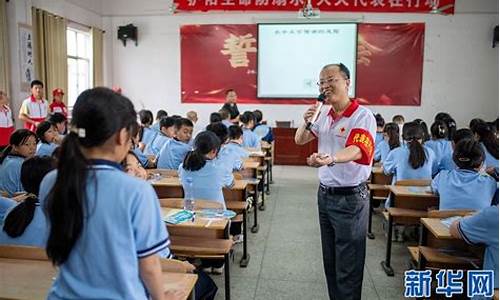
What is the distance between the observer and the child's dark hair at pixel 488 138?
366cm

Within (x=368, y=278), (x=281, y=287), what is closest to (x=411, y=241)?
(x=368, y=278)

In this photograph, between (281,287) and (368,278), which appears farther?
(368,278)

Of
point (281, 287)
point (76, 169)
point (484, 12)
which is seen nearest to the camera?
point (76, 169)

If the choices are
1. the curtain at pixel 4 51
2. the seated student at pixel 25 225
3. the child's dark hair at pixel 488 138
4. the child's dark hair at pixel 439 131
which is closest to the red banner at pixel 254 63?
the curtain at pixel 4 51

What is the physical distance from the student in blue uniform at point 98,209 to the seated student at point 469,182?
82.6 inches

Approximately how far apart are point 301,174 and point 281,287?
4299 millimetres

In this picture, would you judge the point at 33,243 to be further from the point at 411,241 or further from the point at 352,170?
the point at 411,241

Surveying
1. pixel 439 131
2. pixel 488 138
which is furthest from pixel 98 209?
pixel 439 131

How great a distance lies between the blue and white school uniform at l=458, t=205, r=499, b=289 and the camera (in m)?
1.77

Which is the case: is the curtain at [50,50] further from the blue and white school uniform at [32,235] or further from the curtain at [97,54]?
the blue and white school uniform at [32,235]

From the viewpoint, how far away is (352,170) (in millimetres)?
2062

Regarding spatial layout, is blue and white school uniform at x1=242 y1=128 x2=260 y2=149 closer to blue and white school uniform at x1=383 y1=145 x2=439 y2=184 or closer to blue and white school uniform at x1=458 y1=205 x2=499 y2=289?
blue and white school uniform at x1=383 y1=145 x2=439 y2=184

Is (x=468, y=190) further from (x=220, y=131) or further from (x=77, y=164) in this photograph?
(x=77, y=164)

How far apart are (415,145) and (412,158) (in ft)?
0.38
